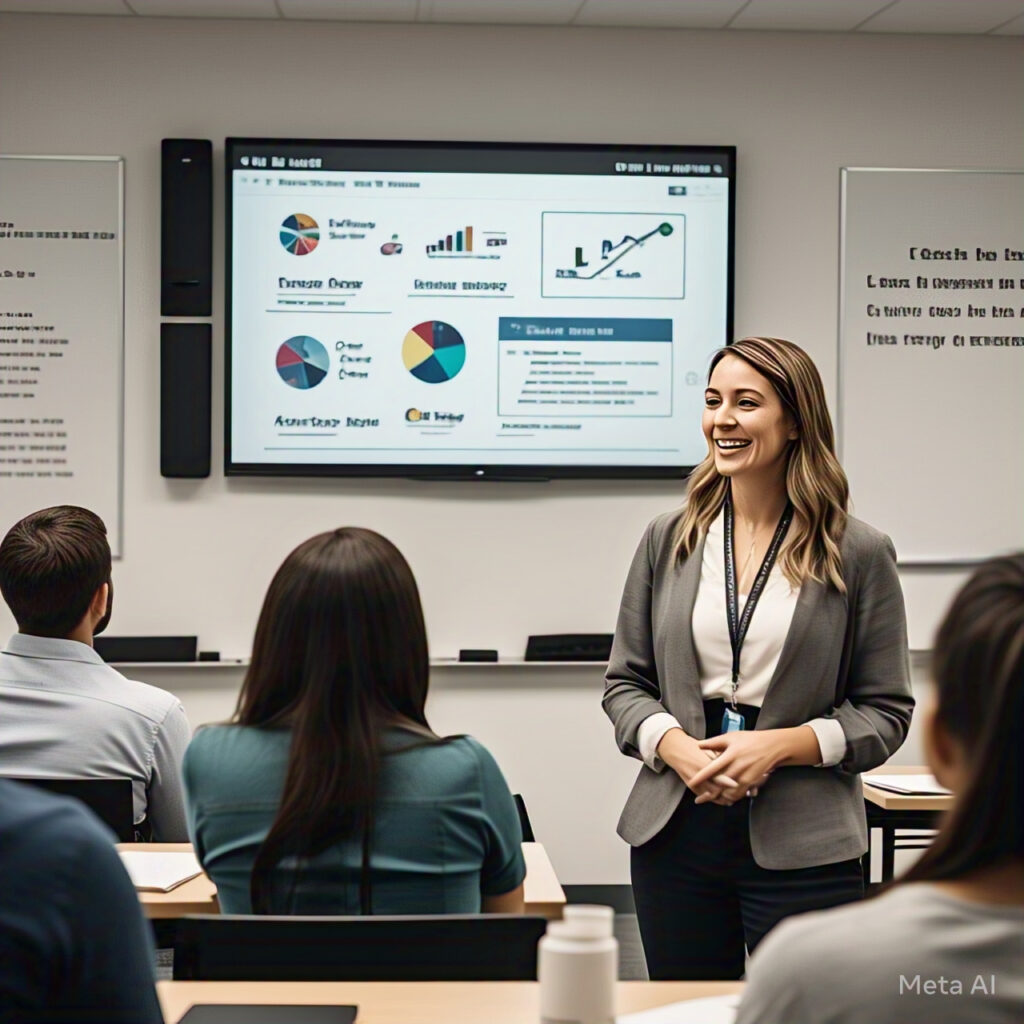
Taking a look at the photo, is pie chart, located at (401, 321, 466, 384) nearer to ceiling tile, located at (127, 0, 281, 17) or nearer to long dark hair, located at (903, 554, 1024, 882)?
ceiling tile, located at (127, 0, 281, 17)

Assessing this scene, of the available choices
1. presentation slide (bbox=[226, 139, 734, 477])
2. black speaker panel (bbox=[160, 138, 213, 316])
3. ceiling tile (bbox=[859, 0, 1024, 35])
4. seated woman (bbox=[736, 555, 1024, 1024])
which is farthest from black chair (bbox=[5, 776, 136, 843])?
ceiling tile (bbox=[859, 0, 1024, 35])

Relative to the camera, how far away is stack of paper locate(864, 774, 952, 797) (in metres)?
3.04

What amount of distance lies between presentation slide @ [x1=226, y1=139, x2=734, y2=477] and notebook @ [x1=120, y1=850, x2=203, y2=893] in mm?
2023

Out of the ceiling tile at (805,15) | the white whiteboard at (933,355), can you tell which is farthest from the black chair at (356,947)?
the ceiling tile at (805,15)

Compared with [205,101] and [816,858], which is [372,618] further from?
[205,101]

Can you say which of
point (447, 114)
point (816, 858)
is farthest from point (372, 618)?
point (447, 114)

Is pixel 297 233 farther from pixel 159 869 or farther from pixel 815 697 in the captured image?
pixel 815 697

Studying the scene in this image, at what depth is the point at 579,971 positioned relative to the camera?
121cm

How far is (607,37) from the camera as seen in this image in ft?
14.1

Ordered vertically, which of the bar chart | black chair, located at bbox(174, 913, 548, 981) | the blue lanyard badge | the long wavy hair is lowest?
black chair, located at bbox(174, 913, 548, 981)

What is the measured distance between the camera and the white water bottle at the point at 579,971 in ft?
3.96

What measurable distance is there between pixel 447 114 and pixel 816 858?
119 inches

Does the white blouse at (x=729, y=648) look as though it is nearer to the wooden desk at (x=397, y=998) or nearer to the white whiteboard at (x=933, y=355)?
the wooden desk at (x=397, y=998)

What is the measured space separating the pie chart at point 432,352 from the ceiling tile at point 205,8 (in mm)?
1148
